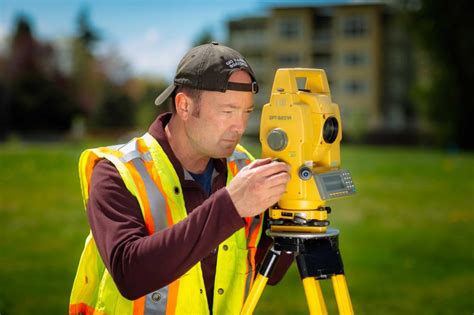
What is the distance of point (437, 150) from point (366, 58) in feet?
62.2

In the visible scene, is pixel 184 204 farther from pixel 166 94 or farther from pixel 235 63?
pixel 235 63

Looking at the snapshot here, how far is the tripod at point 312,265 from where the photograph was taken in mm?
2305

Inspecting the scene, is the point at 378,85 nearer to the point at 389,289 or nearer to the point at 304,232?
the point at 389,289

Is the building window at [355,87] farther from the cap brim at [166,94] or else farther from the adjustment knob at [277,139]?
the adjustment knob at [277,139]

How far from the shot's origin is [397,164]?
73.7ft

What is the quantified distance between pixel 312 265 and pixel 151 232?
1.78ft

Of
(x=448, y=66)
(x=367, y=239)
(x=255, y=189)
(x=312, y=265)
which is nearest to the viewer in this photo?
(x=255, y=189)

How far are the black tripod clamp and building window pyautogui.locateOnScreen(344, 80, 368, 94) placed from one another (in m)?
51.5

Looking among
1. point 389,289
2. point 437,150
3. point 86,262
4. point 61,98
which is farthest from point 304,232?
point 61,98

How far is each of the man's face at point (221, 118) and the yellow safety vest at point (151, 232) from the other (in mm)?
171

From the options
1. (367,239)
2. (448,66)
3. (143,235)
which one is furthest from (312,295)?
(448,66)

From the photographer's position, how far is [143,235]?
2104mm

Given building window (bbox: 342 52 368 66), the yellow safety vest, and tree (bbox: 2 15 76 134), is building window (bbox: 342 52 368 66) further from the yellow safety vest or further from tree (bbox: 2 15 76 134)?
the yellow safety vest

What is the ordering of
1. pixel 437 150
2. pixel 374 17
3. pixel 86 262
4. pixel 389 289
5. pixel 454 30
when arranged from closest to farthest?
pixel 86 262 → pixel 389 289 → pixel 454 30 → pixel 437 150 → pixel 374 17
